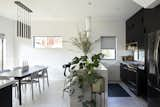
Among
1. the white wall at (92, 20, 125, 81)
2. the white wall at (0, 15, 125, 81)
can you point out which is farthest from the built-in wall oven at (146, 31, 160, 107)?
the white wall at (0, 15, 125, 81)

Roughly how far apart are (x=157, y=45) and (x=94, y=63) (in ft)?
4.24

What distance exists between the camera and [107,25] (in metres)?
9.35

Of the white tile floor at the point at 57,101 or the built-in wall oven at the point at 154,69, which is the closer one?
the built-in wall oven at the point at 154,69

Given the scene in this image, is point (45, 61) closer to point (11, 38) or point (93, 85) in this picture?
point (11, 38)

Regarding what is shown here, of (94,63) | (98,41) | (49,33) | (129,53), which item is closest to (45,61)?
(49,33)

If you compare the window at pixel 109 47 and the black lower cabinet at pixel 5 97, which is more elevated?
the window at pixel 109 47

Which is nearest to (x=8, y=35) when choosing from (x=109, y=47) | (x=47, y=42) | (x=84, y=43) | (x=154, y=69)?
(x=47, y=42)

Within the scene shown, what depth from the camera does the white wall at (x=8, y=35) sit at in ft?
27.5

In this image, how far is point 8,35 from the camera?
8883mm

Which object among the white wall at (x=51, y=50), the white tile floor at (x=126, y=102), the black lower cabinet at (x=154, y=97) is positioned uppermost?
the white wall at (x=51, y=50)

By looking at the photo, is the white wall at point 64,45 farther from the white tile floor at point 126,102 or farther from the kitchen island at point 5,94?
the kitchen island at point 5,94

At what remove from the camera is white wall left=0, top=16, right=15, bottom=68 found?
8.39 metres

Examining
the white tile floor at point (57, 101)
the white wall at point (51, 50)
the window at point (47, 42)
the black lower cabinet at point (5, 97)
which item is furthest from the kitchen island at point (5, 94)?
the window at point (47, 42)

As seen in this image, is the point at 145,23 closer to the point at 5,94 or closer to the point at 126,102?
the point at 126,102
